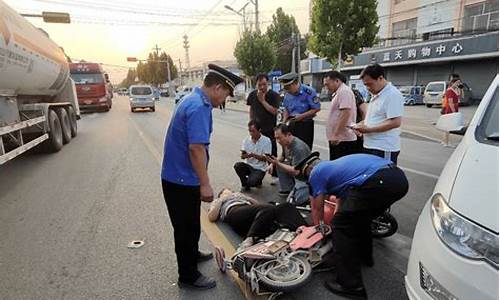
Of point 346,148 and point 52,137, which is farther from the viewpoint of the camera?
point 52,137

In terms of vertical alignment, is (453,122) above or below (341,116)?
above

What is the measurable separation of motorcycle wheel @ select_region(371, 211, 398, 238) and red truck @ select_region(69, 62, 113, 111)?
21.3 m

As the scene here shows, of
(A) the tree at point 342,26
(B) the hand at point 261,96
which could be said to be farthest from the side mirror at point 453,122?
(A) the tree at point 342,26

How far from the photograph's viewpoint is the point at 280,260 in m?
2.81

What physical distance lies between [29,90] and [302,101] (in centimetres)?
657

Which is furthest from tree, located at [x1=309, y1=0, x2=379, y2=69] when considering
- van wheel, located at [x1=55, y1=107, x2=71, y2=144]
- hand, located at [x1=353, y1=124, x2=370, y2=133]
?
hand, located at [x1=353, y1=124, x2=370, y2=133]

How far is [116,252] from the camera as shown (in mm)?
3516

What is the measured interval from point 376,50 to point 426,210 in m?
33.1

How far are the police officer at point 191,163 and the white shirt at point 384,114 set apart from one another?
5.70ft

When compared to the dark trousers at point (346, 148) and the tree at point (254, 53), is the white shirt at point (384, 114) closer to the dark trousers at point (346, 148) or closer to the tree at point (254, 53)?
the dark trousers at point (346, 148)

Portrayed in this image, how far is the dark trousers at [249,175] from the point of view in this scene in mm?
5445

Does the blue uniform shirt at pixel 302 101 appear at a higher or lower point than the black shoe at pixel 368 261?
higher

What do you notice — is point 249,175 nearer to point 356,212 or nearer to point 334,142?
point 334,142

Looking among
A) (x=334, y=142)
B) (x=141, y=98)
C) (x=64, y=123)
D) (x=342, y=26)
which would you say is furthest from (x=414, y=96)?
(x=334, y=142)
